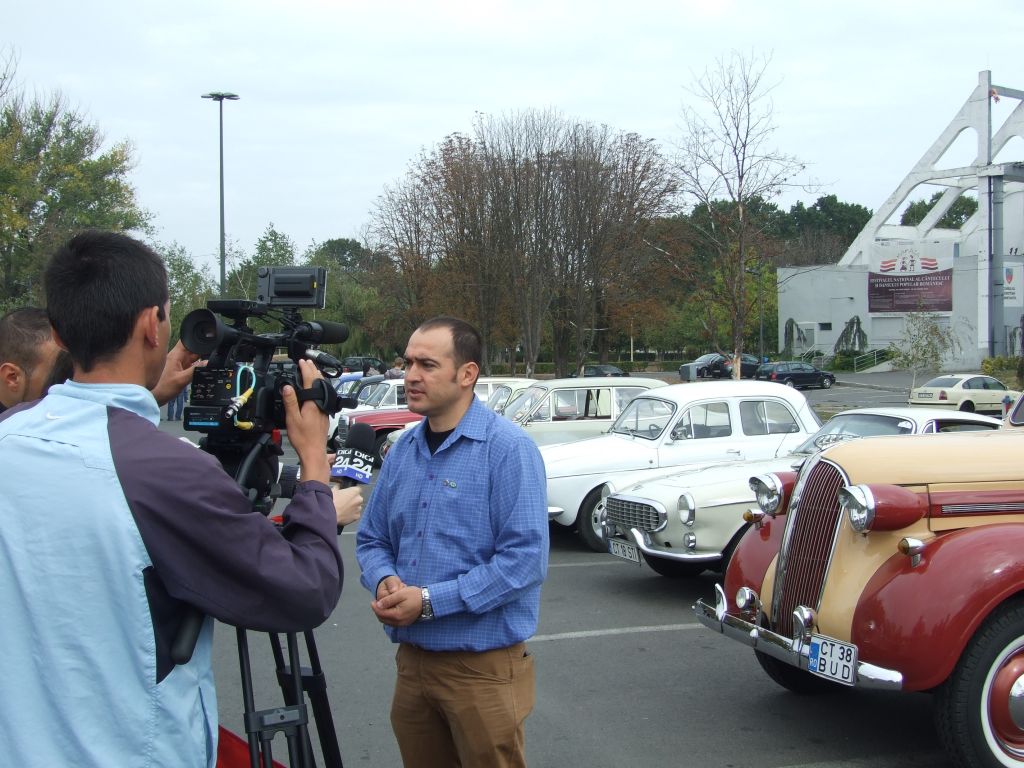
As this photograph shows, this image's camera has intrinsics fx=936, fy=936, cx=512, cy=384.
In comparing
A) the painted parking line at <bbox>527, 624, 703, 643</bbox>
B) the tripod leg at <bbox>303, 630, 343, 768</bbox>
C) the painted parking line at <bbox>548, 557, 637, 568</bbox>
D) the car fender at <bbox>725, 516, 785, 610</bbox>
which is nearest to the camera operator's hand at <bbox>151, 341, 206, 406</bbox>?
the tripod leg at <bbox>303, 630, 343, 768</bbox>

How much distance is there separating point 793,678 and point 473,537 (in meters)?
3.16

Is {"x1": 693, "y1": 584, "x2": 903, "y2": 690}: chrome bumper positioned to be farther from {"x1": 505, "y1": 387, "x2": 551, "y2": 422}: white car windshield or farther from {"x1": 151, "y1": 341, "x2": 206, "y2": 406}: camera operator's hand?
{"x1": 505, "y1": 387, "x2": 551, "y2": 422}: white car windshield

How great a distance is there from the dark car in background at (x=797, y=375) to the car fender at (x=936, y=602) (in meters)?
41.9

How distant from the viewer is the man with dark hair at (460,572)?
9.52 feet

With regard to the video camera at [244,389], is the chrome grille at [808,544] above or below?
below

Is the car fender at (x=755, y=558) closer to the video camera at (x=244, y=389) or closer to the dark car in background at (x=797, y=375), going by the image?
the video camera at (x=244, y=389)

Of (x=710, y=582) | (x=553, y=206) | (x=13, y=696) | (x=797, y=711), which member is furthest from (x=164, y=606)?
(x=553, y=206)

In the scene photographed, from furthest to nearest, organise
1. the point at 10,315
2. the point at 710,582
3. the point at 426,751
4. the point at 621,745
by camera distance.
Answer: the point at 710,582
the point at 621,745
the point at 10,315
the point at 426,751

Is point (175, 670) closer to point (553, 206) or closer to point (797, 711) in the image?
point (797, 711)

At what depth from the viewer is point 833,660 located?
13.6 feet

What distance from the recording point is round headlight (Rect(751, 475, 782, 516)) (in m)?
Result: 5.30

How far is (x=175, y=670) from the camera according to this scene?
5.68ft

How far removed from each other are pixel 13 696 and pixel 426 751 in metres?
1.63

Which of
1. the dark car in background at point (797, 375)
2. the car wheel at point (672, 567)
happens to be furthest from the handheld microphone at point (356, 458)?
the dark car in background at point (797, 375)
